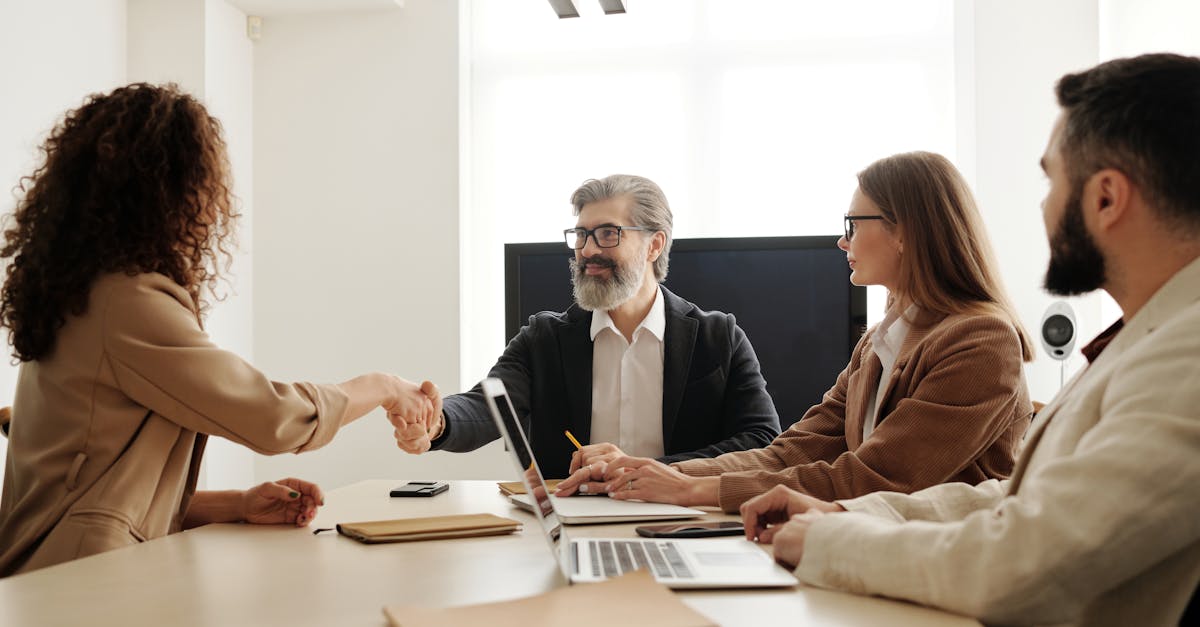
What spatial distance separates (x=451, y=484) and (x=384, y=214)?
2924mm

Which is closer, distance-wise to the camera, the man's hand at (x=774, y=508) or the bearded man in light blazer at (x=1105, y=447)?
the bearded man in light blazer at (x=1105, y=447)

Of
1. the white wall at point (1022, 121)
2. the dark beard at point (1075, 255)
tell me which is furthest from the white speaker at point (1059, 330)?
the dark beard at point (1075, 255)

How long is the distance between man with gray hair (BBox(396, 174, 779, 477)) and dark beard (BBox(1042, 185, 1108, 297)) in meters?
1.46

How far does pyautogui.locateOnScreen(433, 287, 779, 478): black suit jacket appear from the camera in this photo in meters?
2.80

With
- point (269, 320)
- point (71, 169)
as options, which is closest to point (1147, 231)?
point (71, 169)

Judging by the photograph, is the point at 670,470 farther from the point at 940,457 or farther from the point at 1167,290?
the point at 1167,290

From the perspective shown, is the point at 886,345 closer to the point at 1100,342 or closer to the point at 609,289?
the point at 1100,342

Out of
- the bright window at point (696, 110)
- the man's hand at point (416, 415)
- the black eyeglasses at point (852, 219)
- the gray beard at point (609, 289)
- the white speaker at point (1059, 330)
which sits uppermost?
the bright window at point (696, 110)

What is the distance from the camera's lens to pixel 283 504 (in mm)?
1730

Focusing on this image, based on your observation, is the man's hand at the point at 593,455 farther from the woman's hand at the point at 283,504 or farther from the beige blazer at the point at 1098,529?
the beige blazer at the point at 1098,529

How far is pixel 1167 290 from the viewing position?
1178 millimetres

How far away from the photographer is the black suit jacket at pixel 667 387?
280 cm

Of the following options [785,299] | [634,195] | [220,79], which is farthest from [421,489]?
[220,79]

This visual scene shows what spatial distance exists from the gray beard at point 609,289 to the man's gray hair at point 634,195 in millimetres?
194
